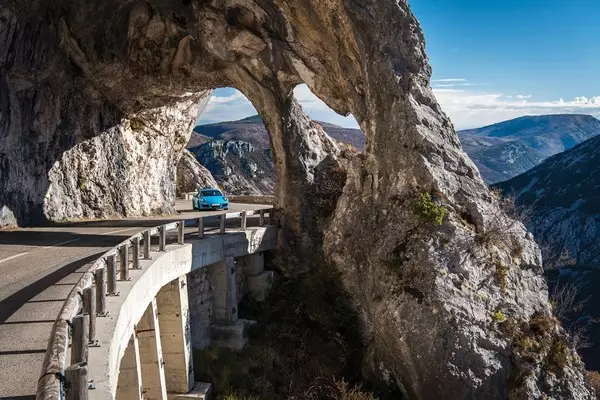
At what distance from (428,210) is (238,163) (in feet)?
291

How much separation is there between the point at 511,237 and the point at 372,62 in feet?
27.8

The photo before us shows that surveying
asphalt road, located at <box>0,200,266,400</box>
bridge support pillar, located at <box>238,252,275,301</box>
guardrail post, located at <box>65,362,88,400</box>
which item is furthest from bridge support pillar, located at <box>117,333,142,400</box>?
bridge support pillar, located at <box>238,252,275,301</box>

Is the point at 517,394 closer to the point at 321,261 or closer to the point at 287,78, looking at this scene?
the point at 321,261

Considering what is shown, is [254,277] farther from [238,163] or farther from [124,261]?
[238,163]

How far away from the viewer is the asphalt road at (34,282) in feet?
22.9

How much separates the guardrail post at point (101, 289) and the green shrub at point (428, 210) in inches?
468

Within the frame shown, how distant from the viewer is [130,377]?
34.2 feet

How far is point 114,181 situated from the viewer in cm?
2880

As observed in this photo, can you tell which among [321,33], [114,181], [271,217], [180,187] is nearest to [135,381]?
[271,217]

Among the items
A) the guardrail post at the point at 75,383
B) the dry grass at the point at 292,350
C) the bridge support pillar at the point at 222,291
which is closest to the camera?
the guardrail post at the point at 75,383

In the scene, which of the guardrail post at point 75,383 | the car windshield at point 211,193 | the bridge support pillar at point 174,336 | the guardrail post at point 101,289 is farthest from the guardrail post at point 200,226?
the car windshield at point 211,193

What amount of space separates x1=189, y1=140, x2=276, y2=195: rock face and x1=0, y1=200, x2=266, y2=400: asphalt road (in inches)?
2829

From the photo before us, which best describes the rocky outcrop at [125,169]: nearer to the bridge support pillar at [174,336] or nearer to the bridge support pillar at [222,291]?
the bridge support pillar at [222,291]

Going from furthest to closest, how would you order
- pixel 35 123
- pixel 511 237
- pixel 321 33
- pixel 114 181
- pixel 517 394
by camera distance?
1. pixel 114 181
2. pixel 35 123
3. pixel 321 33
4. pixel 511 237
5. pixel 517 394
